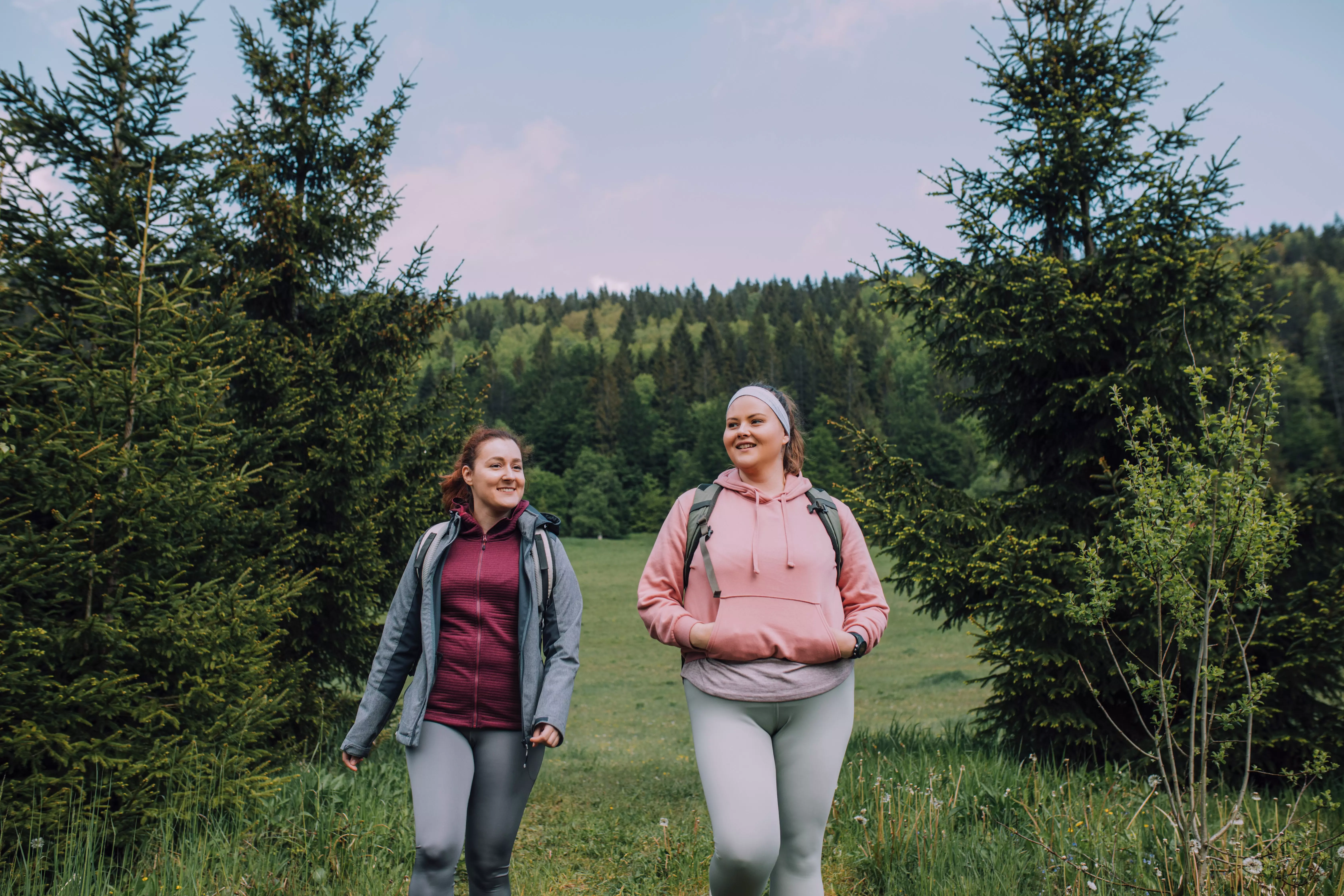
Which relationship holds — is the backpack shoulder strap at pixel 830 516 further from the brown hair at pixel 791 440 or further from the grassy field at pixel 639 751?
the grassy field at pixel 639 751

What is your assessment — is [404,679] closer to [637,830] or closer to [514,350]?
[637,830]

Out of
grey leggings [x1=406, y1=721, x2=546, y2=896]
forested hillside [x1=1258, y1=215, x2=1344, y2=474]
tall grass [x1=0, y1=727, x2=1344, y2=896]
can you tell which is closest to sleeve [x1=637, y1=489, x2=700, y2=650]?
grey leggings [x1=406, y1=721, x2=546, y2=896]

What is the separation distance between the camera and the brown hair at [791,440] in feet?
10.4

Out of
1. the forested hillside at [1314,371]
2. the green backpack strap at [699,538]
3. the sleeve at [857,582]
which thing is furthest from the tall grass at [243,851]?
the forested hillside at [1314,371]

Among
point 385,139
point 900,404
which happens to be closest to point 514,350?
point 900,404

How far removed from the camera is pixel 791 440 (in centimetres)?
323

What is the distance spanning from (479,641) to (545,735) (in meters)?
0.45

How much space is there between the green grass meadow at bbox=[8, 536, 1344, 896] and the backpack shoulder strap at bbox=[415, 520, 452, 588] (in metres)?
1.82

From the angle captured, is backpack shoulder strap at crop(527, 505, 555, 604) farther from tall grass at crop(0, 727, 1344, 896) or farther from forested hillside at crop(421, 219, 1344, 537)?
forested hillside at crop(421, 219, 1344, 537)

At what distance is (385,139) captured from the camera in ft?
28.0

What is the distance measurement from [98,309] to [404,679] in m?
3.70

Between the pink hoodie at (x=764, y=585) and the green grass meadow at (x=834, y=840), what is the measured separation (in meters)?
1.55

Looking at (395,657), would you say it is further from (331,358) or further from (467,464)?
(331,358)

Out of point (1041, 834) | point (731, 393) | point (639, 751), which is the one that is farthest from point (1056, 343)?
point (731, 393)
